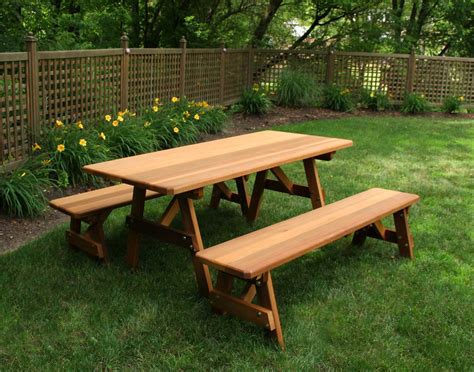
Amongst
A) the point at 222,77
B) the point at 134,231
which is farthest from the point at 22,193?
the point at 222,77

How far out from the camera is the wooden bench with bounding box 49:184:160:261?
165 inches

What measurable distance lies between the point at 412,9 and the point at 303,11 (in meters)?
3.55

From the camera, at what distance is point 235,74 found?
1241 centimetres

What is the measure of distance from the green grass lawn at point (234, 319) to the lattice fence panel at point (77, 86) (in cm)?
186

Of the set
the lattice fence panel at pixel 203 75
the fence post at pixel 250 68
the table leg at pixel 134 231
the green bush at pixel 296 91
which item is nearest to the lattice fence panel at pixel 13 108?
the table leg at pixel 134 231

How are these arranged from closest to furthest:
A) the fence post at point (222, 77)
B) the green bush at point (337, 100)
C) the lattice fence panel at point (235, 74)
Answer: the fence post at point (222, 77) < the lattice fence panel at point (235, 74) < the green bush at point (337, 100)

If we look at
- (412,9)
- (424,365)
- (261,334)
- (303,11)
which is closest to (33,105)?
(261,334)

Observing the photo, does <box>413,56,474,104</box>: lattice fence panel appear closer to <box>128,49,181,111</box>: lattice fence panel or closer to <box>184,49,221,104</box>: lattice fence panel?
<box>184,49,221,104</box>: lattice fence panel

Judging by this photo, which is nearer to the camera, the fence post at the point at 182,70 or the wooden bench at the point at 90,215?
the wooden bench at the point at 90,215

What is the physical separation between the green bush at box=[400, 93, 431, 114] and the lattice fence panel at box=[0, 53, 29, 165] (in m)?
8.97

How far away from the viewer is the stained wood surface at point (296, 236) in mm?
3168

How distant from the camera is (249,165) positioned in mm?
4191

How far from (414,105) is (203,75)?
4.92 m

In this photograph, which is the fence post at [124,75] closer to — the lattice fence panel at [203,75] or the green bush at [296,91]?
the lattice fence panel at [203,75]
